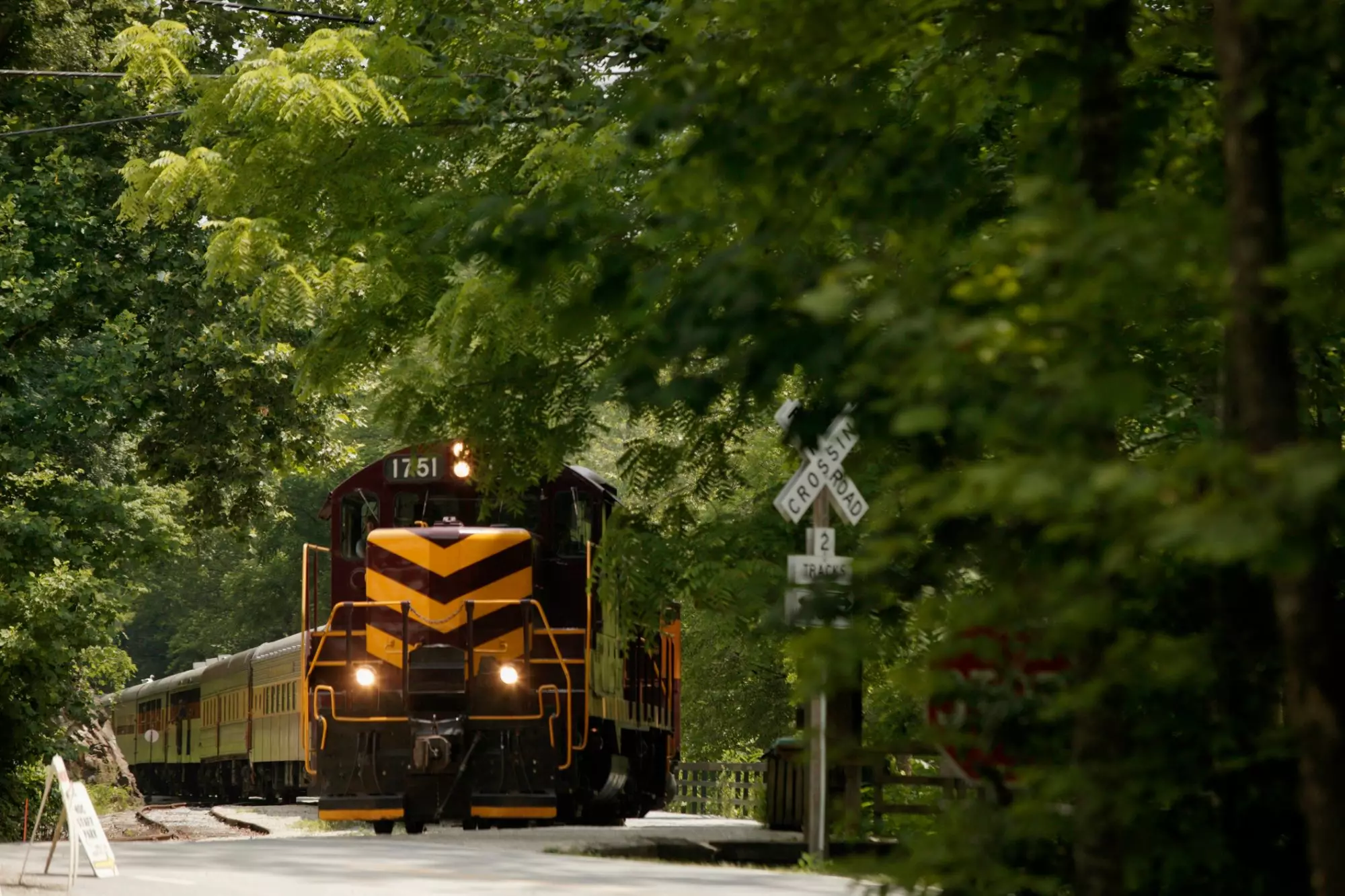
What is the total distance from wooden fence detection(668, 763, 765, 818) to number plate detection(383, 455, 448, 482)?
11.1 metres

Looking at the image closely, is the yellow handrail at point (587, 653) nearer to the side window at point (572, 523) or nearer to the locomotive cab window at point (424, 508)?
the side window at point (572, 523)

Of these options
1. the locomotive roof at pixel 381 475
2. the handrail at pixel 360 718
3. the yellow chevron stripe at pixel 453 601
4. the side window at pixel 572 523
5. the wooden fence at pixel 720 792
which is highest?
the locomotive roof at pixel 381 475

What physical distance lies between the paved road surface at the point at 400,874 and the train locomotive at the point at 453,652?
9.98 feet

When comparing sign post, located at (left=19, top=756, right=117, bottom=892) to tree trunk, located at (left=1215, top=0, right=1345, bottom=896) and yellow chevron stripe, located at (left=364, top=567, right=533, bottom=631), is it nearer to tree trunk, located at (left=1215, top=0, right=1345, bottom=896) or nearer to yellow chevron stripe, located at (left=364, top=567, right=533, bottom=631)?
yellow chevron stripe, located at (left=364, top=567, right=533, bottom=631)

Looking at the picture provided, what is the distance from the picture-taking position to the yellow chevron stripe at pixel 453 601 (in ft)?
71.3

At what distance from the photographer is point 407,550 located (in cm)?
2172

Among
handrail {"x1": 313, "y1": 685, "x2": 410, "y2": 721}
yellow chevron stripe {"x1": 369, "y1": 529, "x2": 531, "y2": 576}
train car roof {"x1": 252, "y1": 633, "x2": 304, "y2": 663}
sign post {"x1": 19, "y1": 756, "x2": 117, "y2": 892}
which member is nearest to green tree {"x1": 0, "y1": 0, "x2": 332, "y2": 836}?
A: yellow chevron stripe {"x1": 369, "y1": 529, "x2": 531, "y2": 576}

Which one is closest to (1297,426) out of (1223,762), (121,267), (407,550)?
(1223,762)

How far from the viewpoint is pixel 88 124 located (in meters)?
25.0

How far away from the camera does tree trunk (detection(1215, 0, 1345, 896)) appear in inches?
151

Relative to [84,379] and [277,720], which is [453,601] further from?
[277,720]

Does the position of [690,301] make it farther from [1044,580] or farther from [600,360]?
[600,360]

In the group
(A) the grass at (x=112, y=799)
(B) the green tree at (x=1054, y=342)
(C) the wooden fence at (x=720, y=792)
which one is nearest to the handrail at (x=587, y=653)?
→ (C) the wooden fence at (x=720, y=792)

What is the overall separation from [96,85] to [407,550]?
8869mm
